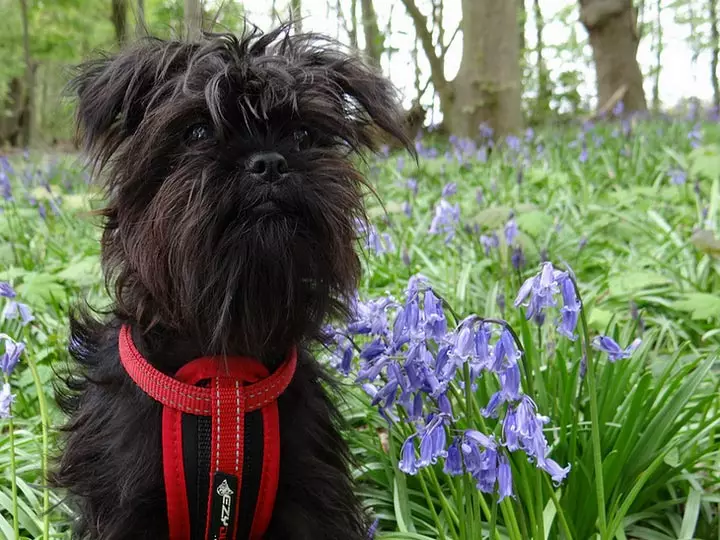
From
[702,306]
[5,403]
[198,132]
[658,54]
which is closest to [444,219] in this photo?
[702,306]

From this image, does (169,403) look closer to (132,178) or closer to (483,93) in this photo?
(132,178)

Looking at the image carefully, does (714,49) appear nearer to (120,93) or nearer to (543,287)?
(543,287)

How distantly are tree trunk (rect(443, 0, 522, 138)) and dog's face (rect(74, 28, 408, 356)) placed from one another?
24.2 feet

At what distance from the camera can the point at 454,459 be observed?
1398 millimetres

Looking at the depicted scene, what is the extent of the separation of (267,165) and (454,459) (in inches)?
28.0

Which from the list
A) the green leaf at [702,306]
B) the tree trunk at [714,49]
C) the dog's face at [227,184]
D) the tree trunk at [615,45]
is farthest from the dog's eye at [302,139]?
the tree trunk at [714,49]

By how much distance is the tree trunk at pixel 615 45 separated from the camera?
40.7ft

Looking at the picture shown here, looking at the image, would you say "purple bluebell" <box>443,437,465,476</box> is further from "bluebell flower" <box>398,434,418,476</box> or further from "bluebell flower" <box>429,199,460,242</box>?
"bluebell flower" <box>429,199,460,242</box>

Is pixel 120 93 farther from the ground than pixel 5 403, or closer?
farther from the ground

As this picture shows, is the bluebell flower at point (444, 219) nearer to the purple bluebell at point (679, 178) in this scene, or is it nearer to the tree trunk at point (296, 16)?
the tree trunk at point (296, 16)

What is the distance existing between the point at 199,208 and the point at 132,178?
0.25 meters

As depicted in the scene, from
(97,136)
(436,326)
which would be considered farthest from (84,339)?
(436,326)

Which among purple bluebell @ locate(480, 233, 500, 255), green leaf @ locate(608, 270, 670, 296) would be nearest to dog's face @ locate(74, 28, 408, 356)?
green leaf @ locate(608, 270, 670, 296)

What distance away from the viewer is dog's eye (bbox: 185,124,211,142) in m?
1.48
